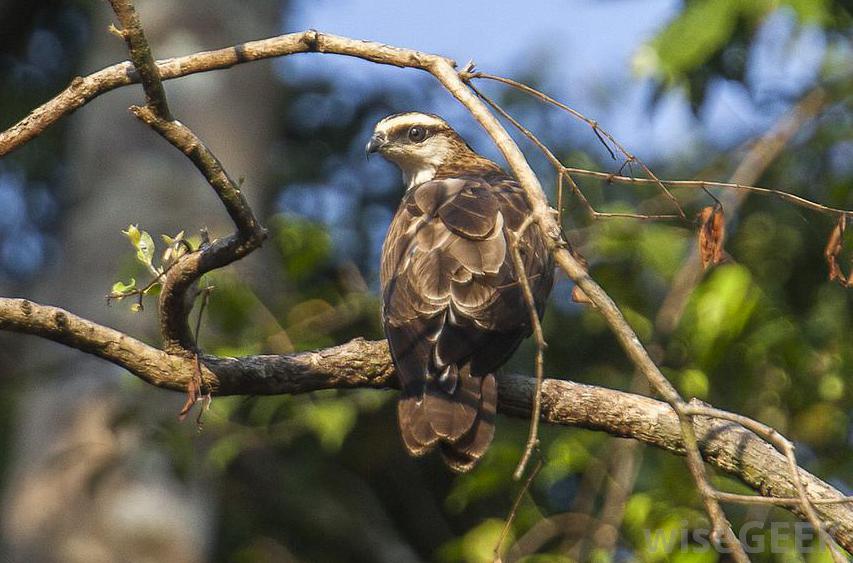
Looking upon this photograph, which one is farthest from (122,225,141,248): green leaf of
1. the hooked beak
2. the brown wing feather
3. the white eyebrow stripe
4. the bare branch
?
the white eyebrow stripe

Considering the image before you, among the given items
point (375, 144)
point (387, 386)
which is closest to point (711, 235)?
point (387, 386)

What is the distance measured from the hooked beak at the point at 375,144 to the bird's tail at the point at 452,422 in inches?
93.7

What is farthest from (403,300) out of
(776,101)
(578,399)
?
(776,101)

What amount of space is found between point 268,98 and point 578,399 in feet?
20.8

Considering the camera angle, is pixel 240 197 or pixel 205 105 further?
pixel 205 105

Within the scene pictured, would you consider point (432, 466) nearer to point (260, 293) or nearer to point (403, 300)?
point (260, 293)

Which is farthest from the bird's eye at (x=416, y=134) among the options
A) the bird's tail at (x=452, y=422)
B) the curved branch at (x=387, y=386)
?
the bird's tail at (x=452, y=422)

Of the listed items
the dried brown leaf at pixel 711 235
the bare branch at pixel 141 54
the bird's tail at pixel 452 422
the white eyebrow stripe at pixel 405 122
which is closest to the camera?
the bare branch at pixel 141 54

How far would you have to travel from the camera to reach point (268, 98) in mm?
9891

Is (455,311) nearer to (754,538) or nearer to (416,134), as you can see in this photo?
(754,538)

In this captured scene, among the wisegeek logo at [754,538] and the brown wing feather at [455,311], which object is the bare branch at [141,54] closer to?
the brown wing feather at [455,311]

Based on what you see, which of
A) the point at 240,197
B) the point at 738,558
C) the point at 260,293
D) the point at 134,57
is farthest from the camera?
the point at 260,293

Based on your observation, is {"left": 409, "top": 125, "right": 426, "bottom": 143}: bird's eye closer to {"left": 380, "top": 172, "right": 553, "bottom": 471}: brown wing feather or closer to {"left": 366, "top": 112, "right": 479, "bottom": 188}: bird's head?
{"left": 366, "top": 112, "right": 479, "bottom": 188}: bird's head

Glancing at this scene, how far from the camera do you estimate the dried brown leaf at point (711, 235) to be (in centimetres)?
342
